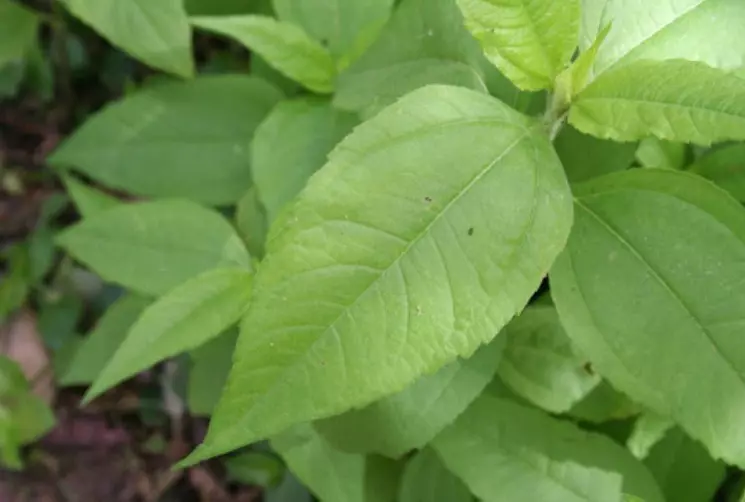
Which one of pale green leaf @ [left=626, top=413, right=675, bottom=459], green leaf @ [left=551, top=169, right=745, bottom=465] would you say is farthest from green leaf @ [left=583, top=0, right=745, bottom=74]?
pale green leaf @ [left=626, top=413, right=675, bottom=459]

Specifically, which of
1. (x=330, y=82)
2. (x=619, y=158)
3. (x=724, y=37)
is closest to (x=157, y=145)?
(x=330, y=82)

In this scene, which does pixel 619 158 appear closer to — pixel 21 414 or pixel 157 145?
pixel 157 145

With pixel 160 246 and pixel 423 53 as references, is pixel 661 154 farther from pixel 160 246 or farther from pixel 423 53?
pixel 160 246

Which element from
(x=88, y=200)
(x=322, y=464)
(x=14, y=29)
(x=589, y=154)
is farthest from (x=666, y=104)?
(x=14, y=29)

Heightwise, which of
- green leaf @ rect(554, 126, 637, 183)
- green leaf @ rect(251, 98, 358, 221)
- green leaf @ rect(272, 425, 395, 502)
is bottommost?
green leaf @ rect(272, 425, 395, 502)

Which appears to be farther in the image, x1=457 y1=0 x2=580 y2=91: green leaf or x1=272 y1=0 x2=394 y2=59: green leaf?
x1=272 y1=0 x2=394 y2=59: green leaf

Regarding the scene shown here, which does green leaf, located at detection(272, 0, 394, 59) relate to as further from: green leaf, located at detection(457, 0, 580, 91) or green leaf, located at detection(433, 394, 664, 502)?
green leaf, located at detection(433, 394, 664, 502)
